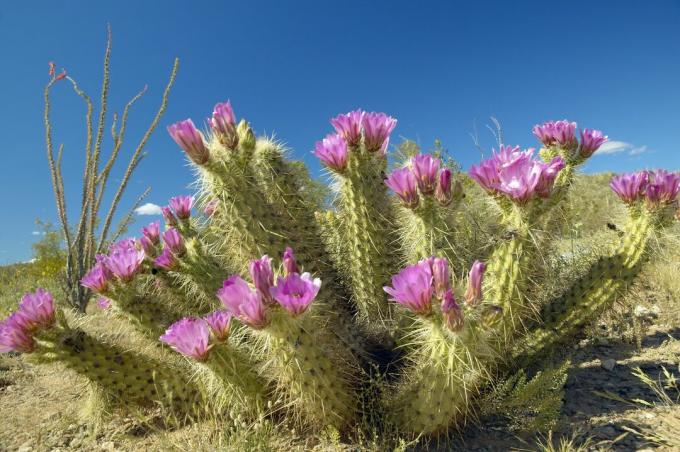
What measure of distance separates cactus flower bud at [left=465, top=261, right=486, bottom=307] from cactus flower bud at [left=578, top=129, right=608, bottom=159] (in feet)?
5.32

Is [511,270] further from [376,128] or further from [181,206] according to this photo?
[181,206]

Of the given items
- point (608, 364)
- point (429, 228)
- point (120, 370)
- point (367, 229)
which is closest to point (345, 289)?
point (367, 229)

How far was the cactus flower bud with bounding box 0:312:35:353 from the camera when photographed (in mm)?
2459

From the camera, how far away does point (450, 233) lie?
2.52 meters

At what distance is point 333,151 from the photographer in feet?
8.59

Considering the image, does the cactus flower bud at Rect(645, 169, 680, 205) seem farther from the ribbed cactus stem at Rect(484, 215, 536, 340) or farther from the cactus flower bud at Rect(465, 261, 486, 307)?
the cactus flower bud at Rect(465, 261, 486, 307)

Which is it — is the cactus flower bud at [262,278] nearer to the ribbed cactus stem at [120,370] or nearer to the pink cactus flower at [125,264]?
the ribbed cactus stem at [120,370]

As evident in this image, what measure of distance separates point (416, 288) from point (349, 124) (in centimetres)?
115

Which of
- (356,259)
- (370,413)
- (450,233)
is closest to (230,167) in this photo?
(356,259)

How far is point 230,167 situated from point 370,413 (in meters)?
1.56

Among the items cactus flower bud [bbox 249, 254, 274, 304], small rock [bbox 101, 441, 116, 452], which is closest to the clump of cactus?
cactus flower bud [bbox 249, 254, 274, 304]

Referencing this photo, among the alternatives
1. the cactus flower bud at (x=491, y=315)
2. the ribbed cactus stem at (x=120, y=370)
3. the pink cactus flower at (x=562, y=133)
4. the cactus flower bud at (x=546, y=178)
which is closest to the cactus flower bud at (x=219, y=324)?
A: the ribbed cactus stem at (x=120, y=370)

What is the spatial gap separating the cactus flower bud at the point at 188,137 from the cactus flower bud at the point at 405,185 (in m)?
1.05

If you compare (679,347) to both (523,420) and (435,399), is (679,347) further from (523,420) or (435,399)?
(435,399)
